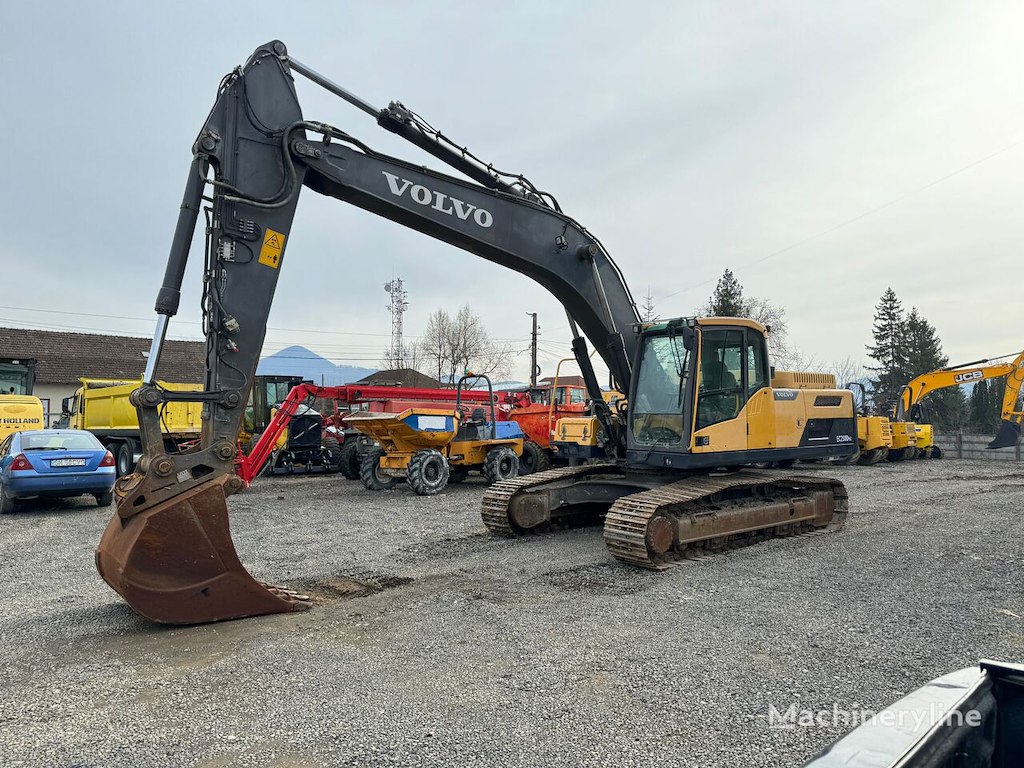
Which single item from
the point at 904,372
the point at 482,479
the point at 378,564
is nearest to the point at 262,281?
the point at 378,564

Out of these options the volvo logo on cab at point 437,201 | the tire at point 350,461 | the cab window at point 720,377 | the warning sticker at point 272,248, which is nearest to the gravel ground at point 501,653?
the cab window at point 720,377

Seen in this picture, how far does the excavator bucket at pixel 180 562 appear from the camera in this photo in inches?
186

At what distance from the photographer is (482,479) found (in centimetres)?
1634

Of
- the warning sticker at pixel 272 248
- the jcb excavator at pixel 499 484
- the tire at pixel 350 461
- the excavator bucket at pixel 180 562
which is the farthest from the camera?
the tire at pixel 350 461

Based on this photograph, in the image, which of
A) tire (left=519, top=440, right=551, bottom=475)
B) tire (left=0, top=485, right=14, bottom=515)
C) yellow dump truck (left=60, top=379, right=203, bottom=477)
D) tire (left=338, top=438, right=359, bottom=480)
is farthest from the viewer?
yellow dump truck (left=60, top=379, right=203, bottom=477)

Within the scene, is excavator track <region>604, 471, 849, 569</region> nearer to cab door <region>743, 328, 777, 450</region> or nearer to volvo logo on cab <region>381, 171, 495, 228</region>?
cab door <region>743, 328, 777, 450</region>

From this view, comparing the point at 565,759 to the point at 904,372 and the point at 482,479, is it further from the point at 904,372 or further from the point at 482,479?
the point at 904,372

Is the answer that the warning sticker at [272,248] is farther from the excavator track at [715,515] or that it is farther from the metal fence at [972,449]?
the metal fence at [972,449]

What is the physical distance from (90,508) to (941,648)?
42.0 ft

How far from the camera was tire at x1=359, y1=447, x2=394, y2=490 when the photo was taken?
14.1 meters

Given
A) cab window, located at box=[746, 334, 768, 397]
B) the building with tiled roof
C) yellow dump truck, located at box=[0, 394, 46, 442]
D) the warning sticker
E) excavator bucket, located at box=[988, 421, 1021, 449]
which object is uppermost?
the building with tiled roof

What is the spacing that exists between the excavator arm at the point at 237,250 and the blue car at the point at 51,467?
25.0 ft

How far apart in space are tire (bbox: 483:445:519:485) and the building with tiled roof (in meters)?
27.9

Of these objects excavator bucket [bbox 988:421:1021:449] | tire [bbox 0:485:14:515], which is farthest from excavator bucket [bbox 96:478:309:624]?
excavator bucket [bbox 988:421:1021:449]
